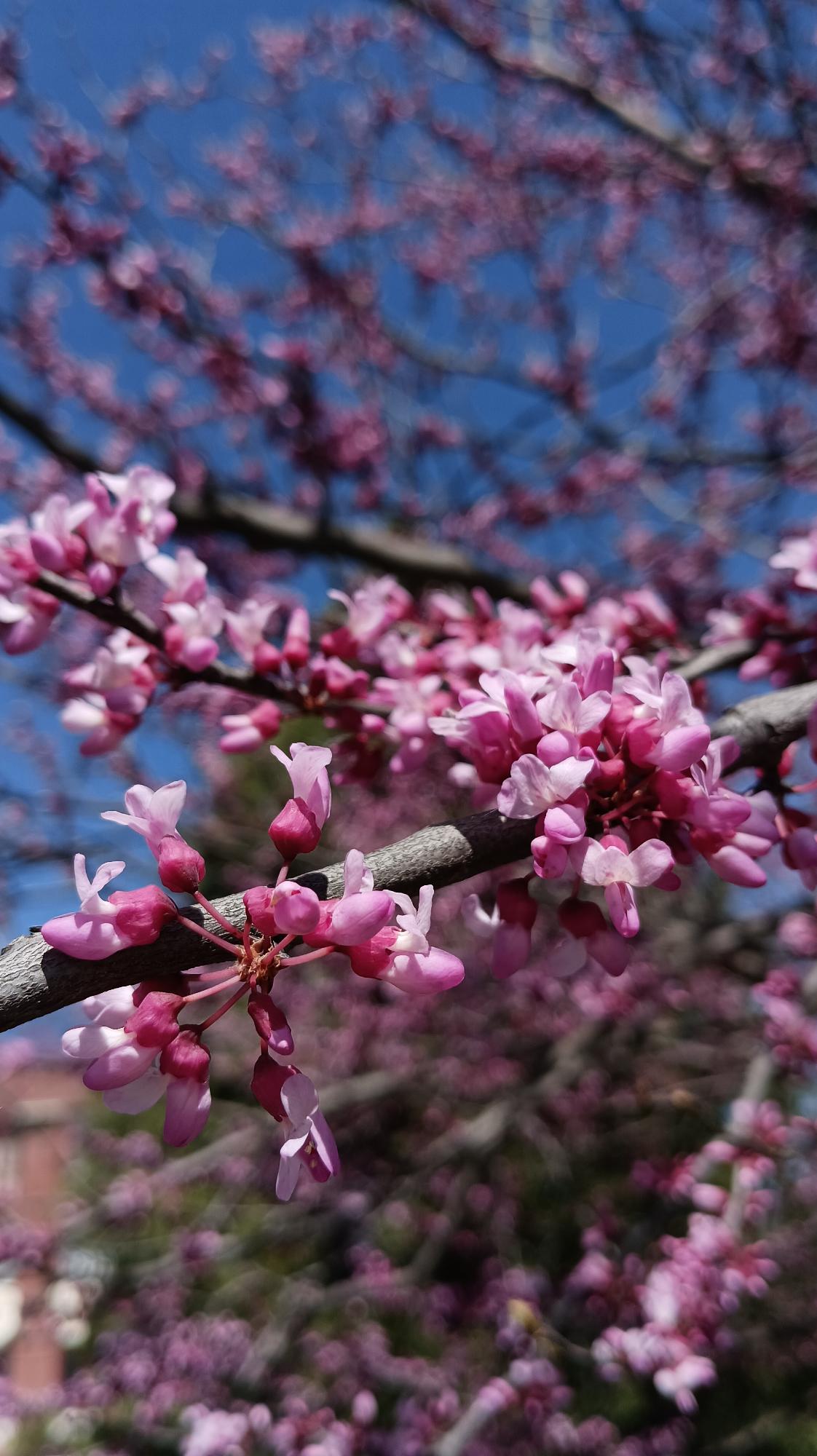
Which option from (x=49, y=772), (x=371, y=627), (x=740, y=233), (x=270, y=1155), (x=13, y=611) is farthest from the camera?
(x=49, y=772)

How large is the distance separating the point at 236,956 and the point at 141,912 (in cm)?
12

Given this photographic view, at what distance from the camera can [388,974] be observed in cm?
99

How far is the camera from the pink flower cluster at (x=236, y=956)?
0.90m

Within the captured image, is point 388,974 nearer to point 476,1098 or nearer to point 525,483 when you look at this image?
point 525,483

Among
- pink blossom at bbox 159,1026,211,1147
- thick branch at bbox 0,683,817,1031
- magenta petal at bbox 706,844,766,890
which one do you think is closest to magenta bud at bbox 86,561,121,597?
thick branch at bbox 0,683,817,1031

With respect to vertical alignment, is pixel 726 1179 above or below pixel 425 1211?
above

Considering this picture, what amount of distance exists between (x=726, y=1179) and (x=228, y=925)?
867cm

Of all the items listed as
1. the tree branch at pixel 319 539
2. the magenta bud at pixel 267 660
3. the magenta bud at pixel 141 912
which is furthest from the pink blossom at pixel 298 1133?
the tree branch at pixel 319 539

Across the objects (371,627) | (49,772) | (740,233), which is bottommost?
(49,772)

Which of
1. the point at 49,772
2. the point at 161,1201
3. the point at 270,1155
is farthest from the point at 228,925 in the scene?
the point at 49,772

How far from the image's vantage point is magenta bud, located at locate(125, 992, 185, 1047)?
91 centimetres

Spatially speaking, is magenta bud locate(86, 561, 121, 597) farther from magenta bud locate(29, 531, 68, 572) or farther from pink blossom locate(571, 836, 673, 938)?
pink blossom locate(571, 836, 673, 938)

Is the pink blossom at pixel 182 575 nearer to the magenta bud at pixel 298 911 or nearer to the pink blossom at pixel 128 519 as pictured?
the pink blossom at pixel 128 519

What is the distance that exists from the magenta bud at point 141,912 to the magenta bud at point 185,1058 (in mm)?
130
